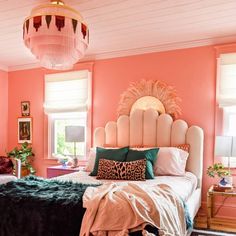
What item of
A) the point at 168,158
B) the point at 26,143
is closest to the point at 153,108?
the point at 168,158

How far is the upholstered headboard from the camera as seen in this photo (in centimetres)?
377

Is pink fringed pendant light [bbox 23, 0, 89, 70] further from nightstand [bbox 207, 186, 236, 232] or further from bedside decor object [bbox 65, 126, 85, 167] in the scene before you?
nightstand [bbox 207, 186, 236, 232]

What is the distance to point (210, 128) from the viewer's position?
3.88 metres

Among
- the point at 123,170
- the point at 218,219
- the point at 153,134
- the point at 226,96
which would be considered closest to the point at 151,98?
the point at 153,134

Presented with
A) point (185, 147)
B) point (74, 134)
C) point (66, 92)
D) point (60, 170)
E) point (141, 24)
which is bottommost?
point (60, 170)

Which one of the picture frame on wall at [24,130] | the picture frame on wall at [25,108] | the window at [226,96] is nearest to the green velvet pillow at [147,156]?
the window at [226,96]

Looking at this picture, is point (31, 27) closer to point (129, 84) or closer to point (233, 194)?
point (129, 84)

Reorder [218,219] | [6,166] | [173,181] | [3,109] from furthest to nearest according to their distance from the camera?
1. [3,109]
2. [6,166]
3. [218,219]
4. [173,181]

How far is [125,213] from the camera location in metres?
1.88

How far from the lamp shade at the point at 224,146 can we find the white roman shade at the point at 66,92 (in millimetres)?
2356

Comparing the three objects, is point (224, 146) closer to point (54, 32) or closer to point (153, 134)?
point (153, 134)

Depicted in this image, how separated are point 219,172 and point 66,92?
298 cm

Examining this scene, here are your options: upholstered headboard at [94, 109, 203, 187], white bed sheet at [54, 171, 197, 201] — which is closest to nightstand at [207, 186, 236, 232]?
white bed sheet at [54, 171, 197, 201]

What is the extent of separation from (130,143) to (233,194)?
5.29ft
